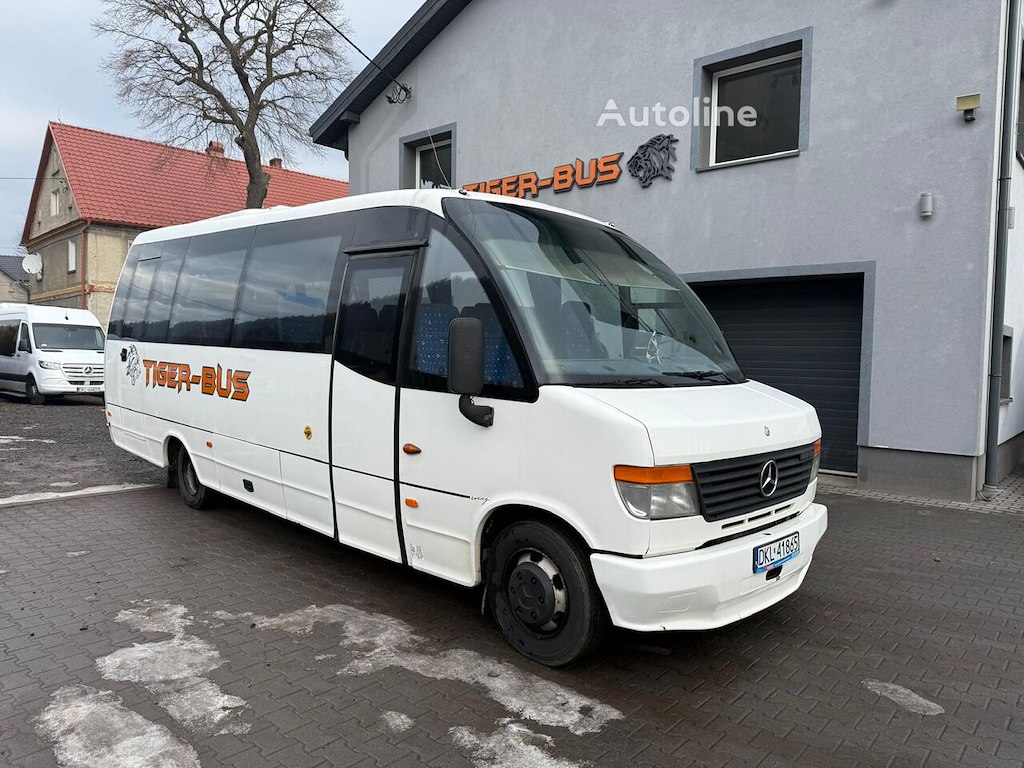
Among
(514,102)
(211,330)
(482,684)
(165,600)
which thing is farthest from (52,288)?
(482,684)

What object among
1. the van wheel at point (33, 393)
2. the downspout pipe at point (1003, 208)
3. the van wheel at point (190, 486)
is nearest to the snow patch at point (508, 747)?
the van wheel at point (190, 486)

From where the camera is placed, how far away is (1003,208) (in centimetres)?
819

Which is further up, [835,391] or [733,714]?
[835,391]

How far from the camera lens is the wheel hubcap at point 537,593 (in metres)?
3.81

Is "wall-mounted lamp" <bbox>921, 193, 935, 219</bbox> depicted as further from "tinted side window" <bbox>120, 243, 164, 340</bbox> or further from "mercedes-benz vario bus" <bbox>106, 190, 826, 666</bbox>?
"tinted side window" <bbox>120, 243, 164, 340</bbox>

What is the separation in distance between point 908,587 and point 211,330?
597 cm

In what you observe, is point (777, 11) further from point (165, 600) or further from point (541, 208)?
point (165, 600)

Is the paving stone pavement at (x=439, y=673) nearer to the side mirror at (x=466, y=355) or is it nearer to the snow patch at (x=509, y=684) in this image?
the snow patch at (x=509, y=684)

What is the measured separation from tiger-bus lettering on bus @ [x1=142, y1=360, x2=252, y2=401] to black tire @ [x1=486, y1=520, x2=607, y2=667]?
2.96 metres

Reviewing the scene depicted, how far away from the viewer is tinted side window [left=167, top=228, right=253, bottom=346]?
6.38 meters

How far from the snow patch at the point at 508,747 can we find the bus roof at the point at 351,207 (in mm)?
2811

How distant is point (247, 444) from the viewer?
19.7ft

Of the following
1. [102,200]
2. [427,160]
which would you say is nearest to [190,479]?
[427,160]

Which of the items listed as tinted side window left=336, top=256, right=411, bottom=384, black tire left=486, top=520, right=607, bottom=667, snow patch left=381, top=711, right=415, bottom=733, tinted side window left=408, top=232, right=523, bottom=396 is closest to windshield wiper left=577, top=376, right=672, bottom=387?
tinted side window left=408, top=232, right=523, bottom=396
